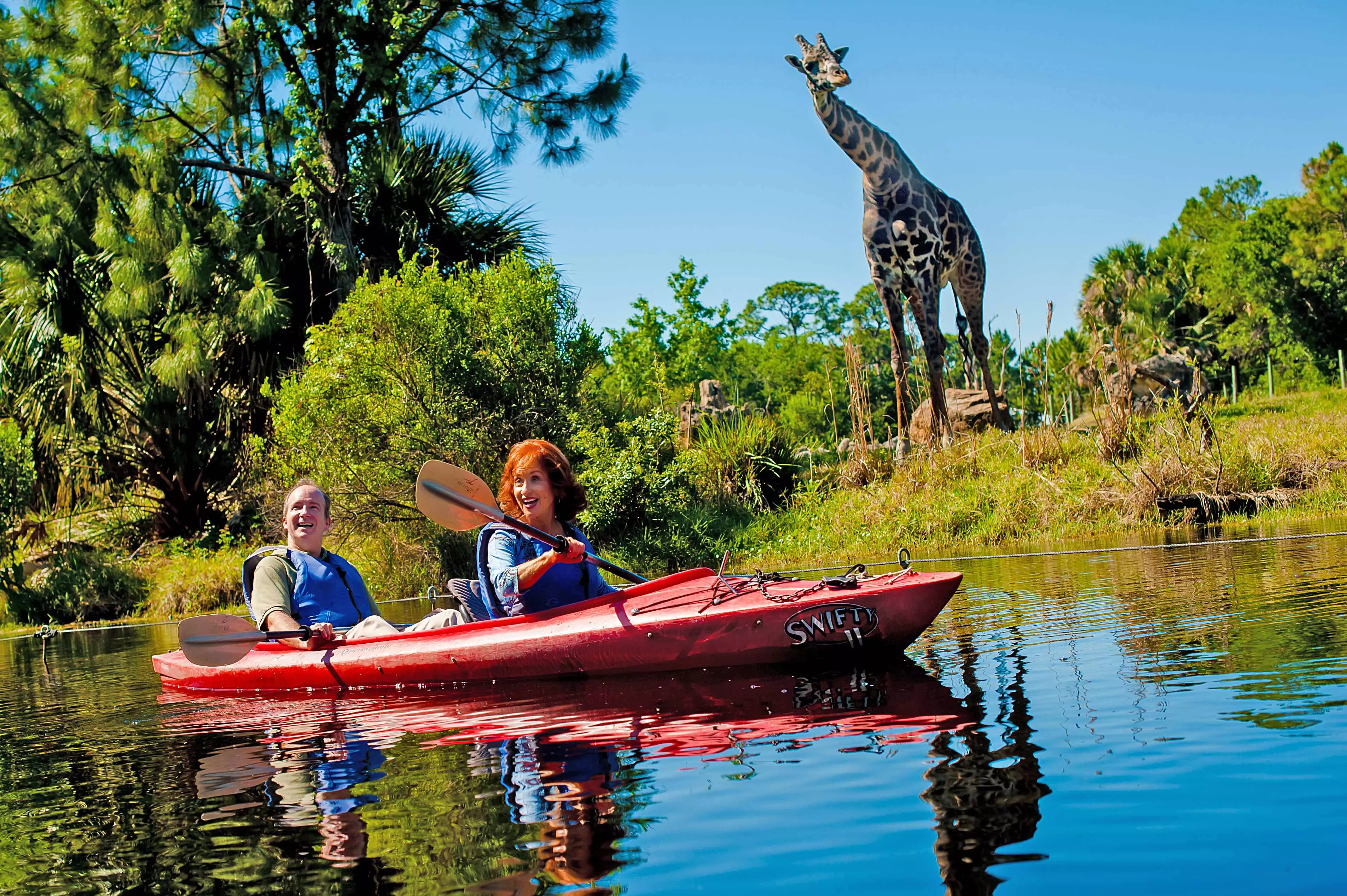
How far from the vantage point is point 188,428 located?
56.3ft

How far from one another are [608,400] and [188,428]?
6.79 m

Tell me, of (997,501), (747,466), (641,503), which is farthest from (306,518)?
(747,466)

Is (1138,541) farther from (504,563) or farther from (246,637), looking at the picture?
(246,637)

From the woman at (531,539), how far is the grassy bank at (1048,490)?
641 cm

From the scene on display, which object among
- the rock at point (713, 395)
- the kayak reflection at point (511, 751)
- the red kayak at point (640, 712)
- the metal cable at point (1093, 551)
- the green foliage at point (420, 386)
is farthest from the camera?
the rock at point (713, 395)

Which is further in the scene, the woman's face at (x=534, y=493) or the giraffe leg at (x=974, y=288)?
the giraffe leg at (x=974, y=288)

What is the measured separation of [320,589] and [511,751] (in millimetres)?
2723

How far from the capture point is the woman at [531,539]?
216 inches

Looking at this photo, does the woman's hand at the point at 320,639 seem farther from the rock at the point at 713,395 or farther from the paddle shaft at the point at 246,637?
the rock at the point at 713,395

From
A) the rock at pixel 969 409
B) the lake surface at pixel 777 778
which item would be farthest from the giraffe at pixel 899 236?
the lake surface at pixel 777 778

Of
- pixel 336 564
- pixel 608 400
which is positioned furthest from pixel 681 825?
pixel 608 400

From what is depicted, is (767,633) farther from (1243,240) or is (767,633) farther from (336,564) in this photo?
(1243,240)

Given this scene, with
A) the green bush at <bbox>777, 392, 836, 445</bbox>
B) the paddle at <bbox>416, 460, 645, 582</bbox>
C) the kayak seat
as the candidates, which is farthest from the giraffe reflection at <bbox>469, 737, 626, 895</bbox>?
the green bush at <bbox>777, 392, 836, 445</bbox>

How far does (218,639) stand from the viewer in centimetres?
634
